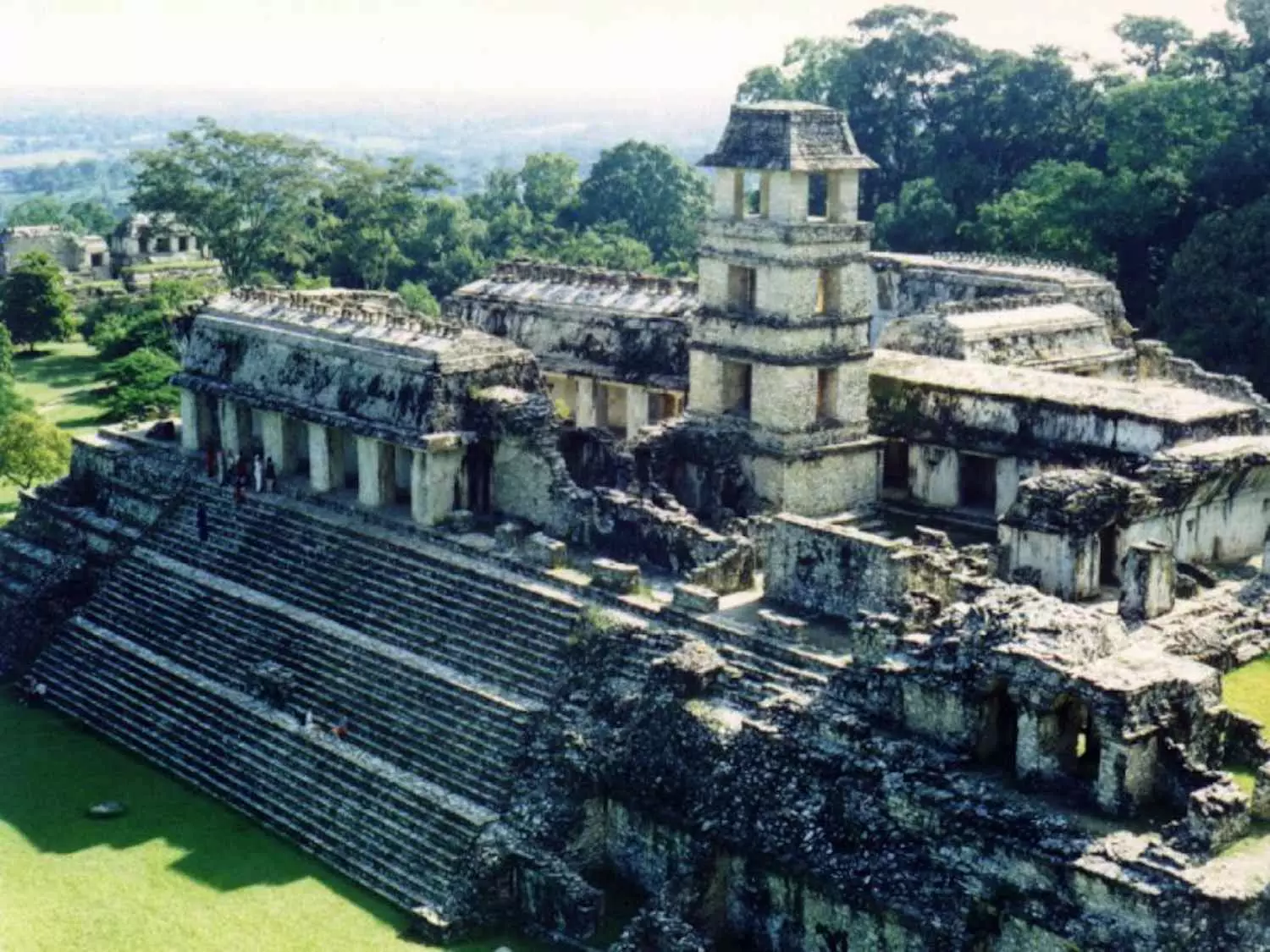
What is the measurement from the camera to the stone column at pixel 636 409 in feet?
98.2

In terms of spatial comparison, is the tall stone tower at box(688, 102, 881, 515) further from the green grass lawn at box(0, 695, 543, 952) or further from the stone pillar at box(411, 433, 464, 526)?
the green grass lawn at box(0, 695, 543, 952)

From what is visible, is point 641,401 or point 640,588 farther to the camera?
point 641,401

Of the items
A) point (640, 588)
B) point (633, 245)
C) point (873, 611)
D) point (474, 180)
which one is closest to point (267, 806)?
point (640, 588)

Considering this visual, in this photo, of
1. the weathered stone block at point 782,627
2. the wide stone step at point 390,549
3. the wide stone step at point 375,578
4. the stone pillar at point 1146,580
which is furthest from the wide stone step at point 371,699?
the stone pillar at point 1146,580

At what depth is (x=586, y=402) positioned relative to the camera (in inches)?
1225

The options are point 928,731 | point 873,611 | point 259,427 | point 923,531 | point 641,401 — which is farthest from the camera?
point 641,401

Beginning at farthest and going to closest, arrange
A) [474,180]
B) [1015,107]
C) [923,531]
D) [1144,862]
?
[474,180], [1015,107], [923,531], [1144,862]

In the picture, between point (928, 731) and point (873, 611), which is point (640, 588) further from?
point (928, 731)

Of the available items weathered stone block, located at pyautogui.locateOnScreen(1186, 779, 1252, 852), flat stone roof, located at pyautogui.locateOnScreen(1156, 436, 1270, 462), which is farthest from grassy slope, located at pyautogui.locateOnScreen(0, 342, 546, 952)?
flat stone roof, located at pyautogui.locateOnScreen(1156, 436, 1270, 462)

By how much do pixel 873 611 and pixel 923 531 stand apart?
1974 mm

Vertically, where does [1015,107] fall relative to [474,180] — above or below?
above

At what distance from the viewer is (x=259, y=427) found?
92.3 feet

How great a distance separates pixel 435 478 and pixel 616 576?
4.19 metres

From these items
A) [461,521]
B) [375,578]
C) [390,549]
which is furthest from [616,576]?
[390,549]
